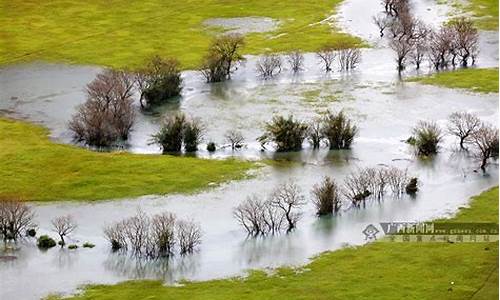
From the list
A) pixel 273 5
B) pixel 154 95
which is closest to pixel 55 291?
pixel 154 95

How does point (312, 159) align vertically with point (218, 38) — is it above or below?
below

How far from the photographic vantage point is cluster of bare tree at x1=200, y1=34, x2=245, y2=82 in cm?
8500

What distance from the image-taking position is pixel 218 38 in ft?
307

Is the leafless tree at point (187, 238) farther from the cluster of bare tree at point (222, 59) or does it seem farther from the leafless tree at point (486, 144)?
the cluster of bare tree at point (222, 59)

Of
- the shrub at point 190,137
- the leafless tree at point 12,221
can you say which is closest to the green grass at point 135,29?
the shrub at point 190,137

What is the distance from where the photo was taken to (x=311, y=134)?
226 feet

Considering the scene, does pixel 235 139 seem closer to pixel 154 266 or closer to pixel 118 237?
pixel 118 237

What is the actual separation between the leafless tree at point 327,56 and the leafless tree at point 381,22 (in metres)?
7.27

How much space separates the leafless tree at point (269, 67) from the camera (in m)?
85.6

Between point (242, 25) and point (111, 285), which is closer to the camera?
point (111, 285)

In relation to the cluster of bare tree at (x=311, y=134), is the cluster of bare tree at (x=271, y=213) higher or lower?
lower

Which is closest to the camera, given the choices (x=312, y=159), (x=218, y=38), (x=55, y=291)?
(x=55, y=291)

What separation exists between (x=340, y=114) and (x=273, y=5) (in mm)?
37988

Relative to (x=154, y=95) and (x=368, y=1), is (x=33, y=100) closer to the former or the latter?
(x=154, y=95)
